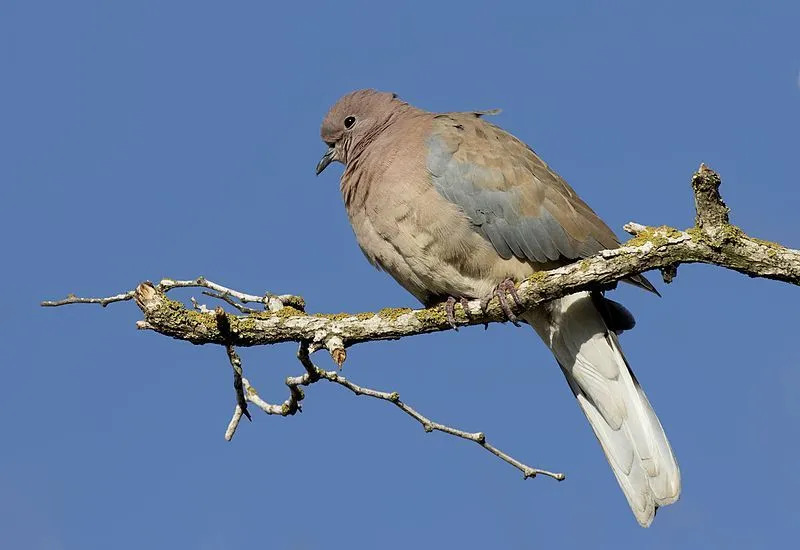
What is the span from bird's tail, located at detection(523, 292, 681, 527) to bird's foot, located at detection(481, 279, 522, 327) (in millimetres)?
696

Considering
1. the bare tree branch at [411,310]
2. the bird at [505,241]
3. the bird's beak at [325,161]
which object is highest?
the bird's beak at [325,161]

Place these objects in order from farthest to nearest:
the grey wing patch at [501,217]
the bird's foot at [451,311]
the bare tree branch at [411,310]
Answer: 1. the grey wing patch at [501,217]
2. the bird's foot at [451,311]
3. the bare tree branch at [411,310]

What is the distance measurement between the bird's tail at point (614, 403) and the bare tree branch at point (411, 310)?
2.69 feet

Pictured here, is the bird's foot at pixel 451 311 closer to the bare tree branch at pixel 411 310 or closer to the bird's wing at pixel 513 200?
the bare tree branch at pixel 411 310

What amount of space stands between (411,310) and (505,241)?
0.78 m

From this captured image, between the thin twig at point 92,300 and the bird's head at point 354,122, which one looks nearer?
the thin twig at point 92,300

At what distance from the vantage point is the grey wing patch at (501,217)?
5461 mm

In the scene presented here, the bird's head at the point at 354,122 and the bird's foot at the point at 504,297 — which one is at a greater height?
the bird's head at the point at 354,122

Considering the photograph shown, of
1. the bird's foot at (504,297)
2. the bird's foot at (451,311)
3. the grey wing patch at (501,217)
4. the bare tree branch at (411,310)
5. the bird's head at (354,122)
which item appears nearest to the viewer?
the bare tree branch at (411,310)

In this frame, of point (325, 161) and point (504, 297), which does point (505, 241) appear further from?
point (325, 161)

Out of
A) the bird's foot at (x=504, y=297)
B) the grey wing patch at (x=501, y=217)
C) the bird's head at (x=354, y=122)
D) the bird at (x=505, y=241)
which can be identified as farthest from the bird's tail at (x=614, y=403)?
the bird's head at (x=354, y=122)

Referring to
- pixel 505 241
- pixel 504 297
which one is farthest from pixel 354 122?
pixel 504 297

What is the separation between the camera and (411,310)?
504 cm

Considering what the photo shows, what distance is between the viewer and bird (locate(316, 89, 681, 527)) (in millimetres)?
5469
